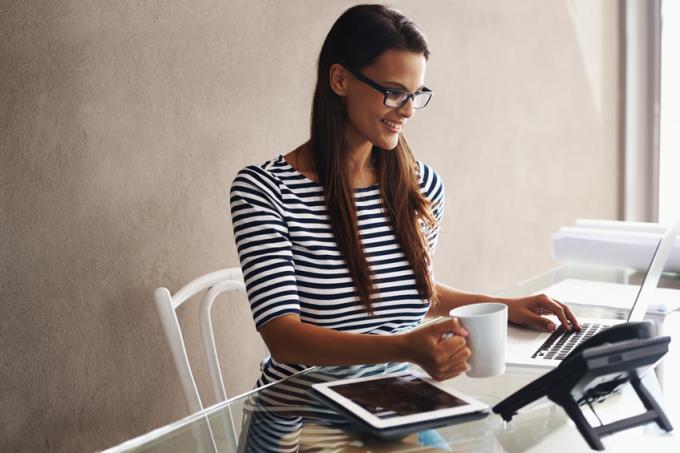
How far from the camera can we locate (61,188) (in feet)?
6.21

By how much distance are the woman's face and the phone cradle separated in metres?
0.64

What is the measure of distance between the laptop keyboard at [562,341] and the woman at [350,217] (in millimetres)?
38

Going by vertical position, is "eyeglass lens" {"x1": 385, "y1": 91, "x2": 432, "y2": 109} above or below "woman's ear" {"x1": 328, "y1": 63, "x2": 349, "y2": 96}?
below

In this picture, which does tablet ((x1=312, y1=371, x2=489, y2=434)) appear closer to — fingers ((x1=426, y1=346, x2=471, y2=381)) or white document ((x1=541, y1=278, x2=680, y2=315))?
fingers ((x1=426, y1=346, x2=471, y2=381))

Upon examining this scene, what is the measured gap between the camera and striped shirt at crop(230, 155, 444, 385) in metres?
1.42

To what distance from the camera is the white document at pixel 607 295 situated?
1.64 metres

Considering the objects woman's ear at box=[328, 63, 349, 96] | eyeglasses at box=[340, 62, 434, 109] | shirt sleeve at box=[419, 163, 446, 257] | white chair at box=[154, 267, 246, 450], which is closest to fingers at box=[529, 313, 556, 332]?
shirt sleeve at box=[419, 163, 446, 257]

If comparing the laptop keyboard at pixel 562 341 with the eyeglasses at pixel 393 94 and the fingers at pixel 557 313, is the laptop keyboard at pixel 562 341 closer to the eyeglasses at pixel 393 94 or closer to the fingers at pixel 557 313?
the fingers at pixel 557 313

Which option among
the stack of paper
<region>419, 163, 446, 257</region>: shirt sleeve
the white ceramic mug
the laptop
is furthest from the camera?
the stack of paper

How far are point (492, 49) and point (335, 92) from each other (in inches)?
74.4

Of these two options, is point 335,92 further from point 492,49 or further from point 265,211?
point 492,49

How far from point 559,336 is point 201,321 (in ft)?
2.85

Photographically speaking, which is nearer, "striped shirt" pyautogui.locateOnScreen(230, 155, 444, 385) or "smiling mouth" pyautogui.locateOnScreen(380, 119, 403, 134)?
"striped shirt" pyautogui.locateOnScreen(230, 155, 444, 385)

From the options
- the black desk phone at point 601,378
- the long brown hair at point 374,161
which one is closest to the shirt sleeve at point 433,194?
the long brown hair at point 374,161
